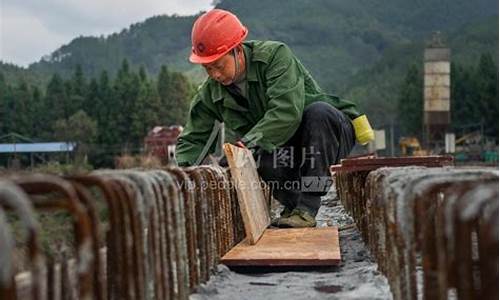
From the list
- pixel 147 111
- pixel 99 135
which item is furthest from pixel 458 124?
pixel 99 135

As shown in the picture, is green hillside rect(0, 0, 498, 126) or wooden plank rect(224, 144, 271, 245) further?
green hillside rect(0, 0, 498, 126)

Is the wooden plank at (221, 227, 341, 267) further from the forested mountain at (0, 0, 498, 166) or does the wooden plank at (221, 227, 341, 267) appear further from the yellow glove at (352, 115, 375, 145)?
the forested mountain at (0, 0, 498, 166)

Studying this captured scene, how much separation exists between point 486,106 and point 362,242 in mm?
46082

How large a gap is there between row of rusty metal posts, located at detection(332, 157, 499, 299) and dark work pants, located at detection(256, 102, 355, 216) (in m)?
1.82

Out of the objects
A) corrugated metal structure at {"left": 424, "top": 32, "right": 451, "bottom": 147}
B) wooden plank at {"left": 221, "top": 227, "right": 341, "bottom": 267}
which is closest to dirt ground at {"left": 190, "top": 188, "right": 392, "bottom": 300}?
wooden plank at {"left": 221, "top": 227, "right": 341, "bottom": 267}

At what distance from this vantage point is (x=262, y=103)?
4.61m

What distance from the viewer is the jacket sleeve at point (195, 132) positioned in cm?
476

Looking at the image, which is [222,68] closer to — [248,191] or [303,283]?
[248,191]

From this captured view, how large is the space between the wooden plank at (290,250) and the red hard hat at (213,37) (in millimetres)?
1137

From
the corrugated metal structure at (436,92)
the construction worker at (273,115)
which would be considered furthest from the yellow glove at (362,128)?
the corrugated metal structure at (436,92)

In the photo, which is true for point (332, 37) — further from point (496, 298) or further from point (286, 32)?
point (496, 298)

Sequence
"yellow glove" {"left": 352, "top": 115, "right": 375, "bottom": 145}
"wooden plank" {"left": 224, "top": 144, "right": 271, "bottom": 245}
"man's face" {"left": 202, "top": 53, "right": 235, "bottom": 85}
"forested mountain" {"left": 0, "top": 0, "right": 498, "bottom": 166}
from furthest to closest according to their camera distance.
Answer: "forested mountain" {"left": 0, "top": 0, "right": 498, "bottom": 166} < "yellow glove" {"left": 352, "top": 115, "right": 375, "bottom": 145} < "man's face" {"left": 202, "top": 53, "right": 235, "bottom": 85} < "wooden plank" {"left": 224, "top": 144, "right": 271, "bottom": 245}

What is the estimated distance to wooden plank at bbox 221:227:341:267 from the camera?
3012 mm

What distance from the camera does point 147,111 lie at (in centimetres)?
4928
